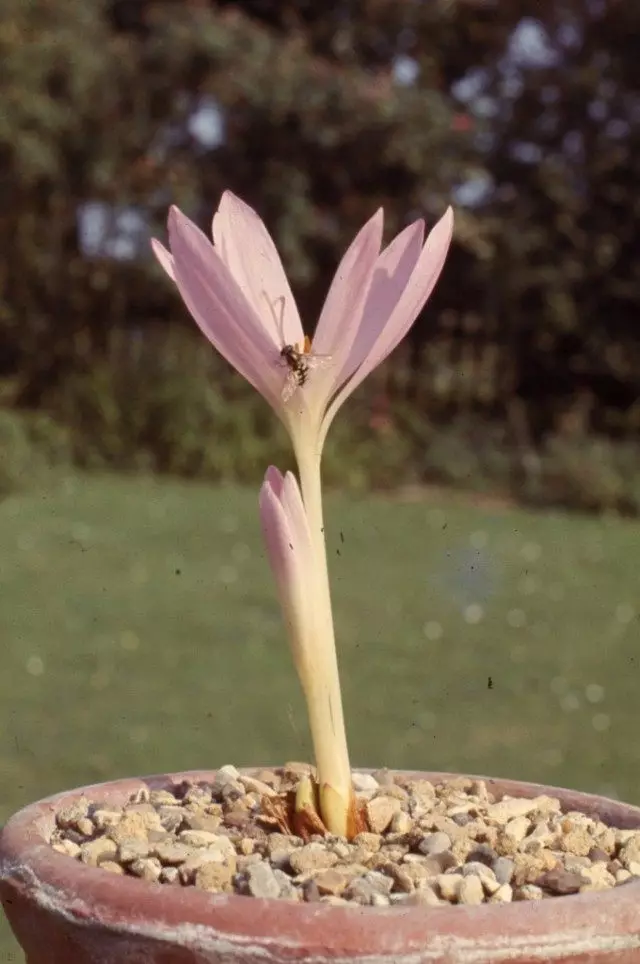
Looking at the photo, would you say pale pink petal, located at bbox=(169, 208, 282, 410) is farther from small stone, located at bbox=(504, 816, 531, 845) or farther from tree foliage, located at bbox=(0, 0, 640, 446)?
tree foliage, located at bbox=(0, 0, 640, 446)

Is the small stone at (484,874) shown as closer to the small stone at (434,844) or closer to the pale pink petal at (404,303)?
the small stone at (434,844)

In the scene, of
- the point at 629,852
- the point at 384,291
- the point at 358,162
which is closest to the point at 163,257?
the point at 384,291

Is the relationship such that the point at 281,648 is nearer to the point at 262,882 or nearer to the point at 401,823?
the point at 401,823

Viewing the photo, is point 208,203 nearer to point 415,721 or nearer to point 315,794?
point 415,721

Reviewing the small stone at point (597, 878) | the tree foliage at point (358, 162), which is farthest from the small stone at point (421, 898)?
the tree foliage at point (358, 162)

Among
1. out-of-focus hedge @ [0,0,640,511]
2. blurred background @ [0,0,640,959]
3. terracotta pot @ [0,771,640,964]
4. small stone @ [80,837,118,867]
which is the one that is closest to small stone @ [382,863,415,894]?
terracotta pot @ [0,771,640,964]

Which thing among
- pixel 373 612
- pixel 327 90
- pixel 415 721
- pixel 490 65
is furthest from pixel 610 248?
pixel 415 721
